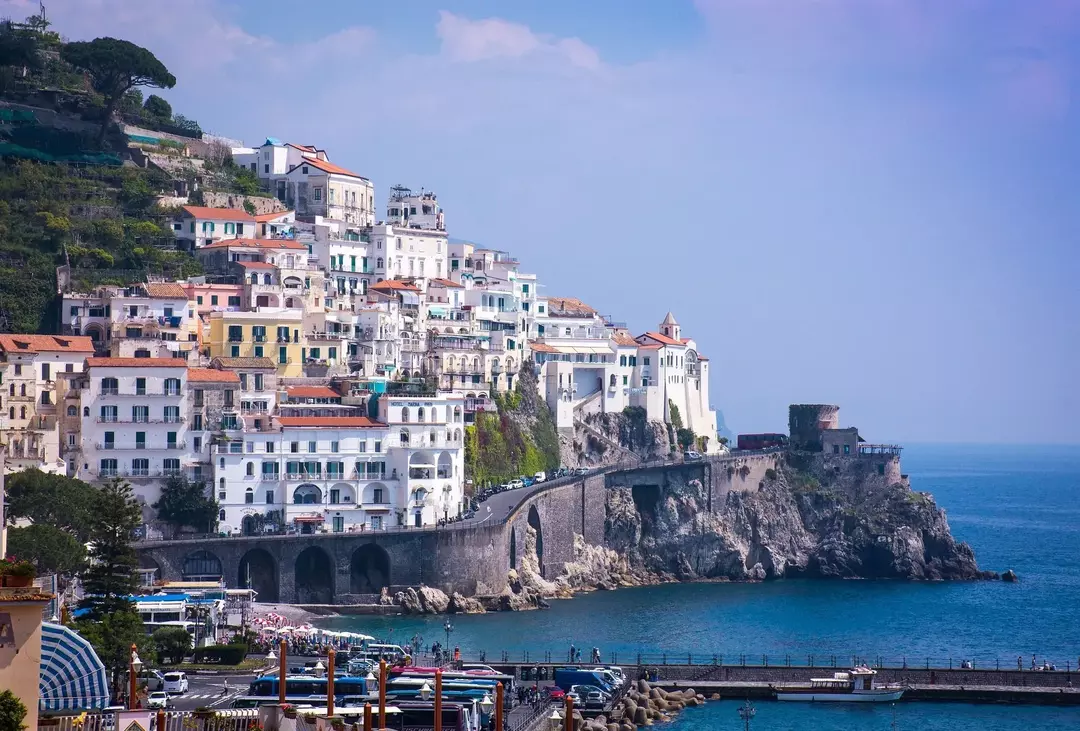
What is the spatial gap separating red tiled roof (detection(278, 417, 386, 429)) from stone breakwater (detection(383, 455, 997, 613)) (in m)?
18.0

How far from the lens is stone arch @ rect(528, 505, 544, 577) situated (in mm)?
107500

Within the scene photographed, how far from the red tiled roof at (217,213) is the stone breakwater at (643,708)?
170 feet

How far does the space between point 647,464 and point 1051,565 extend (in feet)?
118

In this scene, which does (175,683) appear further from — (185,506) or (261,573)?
(185,506)

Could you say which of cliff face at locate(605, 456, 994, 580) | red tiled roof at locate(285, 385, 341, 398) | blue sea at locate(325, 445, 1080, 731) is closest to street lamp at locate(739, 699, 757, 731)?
blue sea at locate(325, 445, 1080, 731)

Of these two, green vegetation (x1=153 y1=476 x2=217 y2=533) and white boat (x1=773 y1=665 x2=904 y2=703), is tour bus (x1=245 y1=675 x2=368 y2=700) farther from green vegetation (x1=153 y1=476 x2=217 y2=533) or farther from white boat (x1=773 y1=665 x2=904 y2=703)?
green vegetation (x1=153 y1=476 x2=217 y2=533)

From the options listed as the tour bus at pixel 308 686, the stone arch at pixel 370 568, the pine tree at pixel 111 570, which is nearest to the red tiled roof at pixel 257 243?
the stone arch at pixel 370 568

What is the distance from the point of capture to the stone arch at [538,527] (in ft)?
353

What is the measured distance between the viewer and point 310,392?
4092 inches

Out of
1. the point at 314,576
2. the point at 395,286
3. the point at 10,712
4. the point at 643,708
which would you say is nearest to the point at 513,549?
the point at 314,576

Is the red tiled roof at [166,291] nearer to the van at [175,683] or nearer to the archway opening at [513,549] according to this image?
the archway opening at [513,549]

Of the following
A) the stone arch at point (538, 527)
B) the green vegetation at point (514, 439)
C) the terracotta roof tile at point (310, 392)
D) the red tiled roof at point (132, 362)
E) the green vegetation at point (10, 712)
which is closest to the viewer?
the green vegetation at point (10, 712)

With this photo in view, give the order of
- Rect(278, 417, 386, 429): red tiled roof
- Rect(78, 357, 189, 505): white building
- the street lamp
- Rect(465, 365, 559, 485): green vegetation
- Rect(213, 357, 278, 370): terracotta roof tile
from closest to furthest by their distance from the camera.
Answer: the street lamp < Rect(78, 357, 189, 505): white building < Rect(278, 417, 386, 429): red tiled roof < Rect(213, 357, 278, 370): terracotta roof tile < Rect(465, 365, 559, 485): green vegetation

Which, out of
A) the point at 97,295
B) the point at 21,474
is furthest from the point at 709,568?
the point at 21,474
